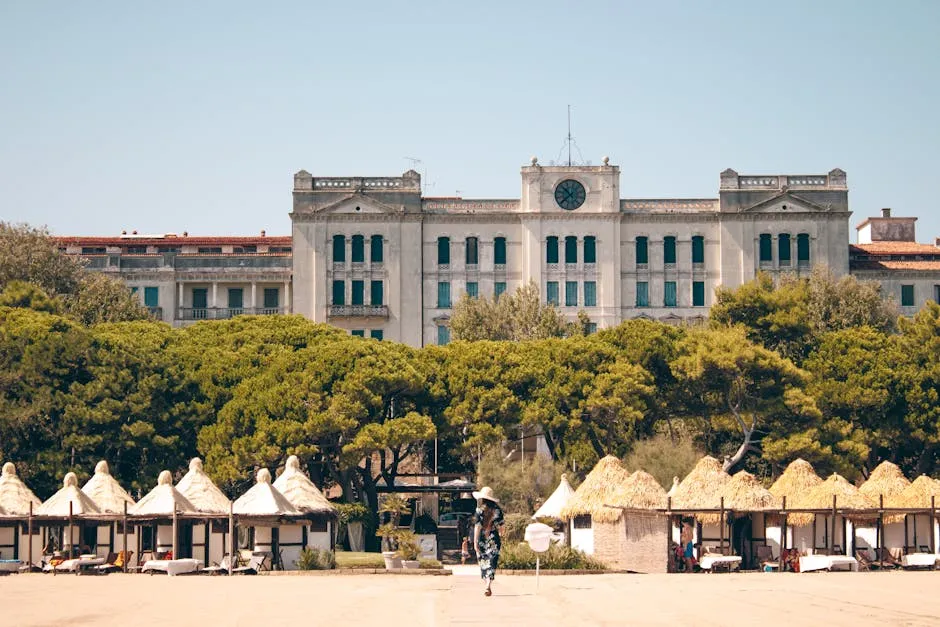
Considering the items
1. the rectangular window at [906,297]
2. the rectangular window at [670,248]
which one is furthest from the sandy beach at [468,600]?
the rectangular window at [906,297]

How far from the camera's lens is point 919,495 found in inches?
2090

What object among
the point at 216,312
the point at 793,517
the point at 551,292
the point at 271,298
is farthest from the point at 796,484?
the point at 216,312

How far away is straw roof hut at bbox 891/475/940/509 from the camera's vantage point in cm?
5275

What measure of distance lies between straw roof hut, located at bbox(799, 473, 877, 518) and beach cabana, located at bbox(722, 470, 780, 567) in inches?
43.3

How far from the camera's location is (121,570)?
49.2m

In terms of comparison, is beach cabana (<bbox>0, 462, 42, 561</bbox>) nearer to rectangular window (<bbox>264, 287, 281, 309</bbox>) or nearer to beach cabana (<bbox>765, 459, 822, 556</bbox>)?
beach cabana (<bbox>765, 459, 822, 556</bbox>)

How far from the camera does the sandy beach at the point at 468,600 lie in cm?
3400

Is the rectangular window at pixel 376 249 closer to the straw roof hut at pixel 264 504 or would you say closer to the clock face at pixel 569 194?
the clock face at pixel 569 194

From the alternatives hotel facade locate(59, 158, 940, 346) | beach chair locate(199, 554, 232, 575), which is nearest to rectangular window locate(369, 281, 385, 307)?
hotel facade locate(59, 158, 940, 346)

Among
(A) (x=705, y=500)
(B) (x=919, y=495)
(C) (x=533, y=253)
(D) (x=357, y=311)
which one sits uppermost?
(C) (x=533, y=253)

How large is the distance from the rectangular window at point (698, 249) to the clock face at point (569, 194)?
690 cm

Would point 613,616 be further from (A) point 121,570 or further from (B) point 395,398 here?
(B) point 395,398

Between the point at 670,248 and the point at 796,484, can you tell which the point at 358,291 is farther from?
the point at 796,484

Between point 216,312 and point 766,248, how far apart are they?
3158 cm
